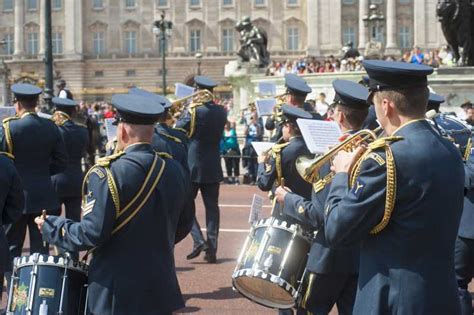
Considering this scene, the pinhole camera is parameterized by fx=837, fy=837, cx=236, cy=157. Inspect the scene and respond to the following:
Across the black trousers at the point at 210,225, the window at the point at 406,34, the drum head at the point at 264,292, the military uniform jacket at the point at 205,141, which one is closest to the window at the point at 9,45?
the window at the point at 406,34

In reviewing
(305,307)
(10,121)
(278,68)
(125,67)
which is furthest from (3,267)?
(125,67)

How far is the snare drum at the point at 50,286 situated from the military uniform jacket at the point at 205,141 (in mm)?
5685

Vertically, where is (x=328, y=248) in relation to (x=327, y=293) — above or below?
above

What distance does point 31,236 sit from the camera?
8789mm

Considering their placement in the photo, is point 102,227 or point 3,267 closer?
point 102,227

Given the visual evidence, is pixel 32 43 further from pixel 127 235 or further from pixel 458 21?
pixel 127 235

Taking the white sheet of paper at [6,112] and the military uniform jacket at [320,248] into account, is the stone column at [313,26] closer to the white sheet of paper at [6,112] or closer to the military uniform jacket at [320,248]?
the white sheet of paper at [6,112]

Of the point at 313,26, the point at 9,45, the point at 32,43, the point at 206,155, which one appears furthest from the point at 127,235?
the point at 9,45

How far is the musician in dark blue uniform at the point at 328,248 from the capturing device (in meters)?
5.61

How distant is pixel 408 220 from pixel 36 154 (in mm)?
5453

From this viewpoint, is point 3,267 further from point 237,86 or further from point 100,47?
point 100,47

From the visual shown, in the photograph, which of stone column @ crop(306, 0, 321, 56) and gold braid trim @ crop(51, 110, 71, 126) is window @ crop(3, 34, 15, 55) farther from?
gold braid trim @ crop(51, 110, 71, 126)

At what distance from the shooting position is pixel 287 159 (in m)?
6.75

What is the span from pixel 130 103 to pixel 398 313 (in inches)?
80.8
